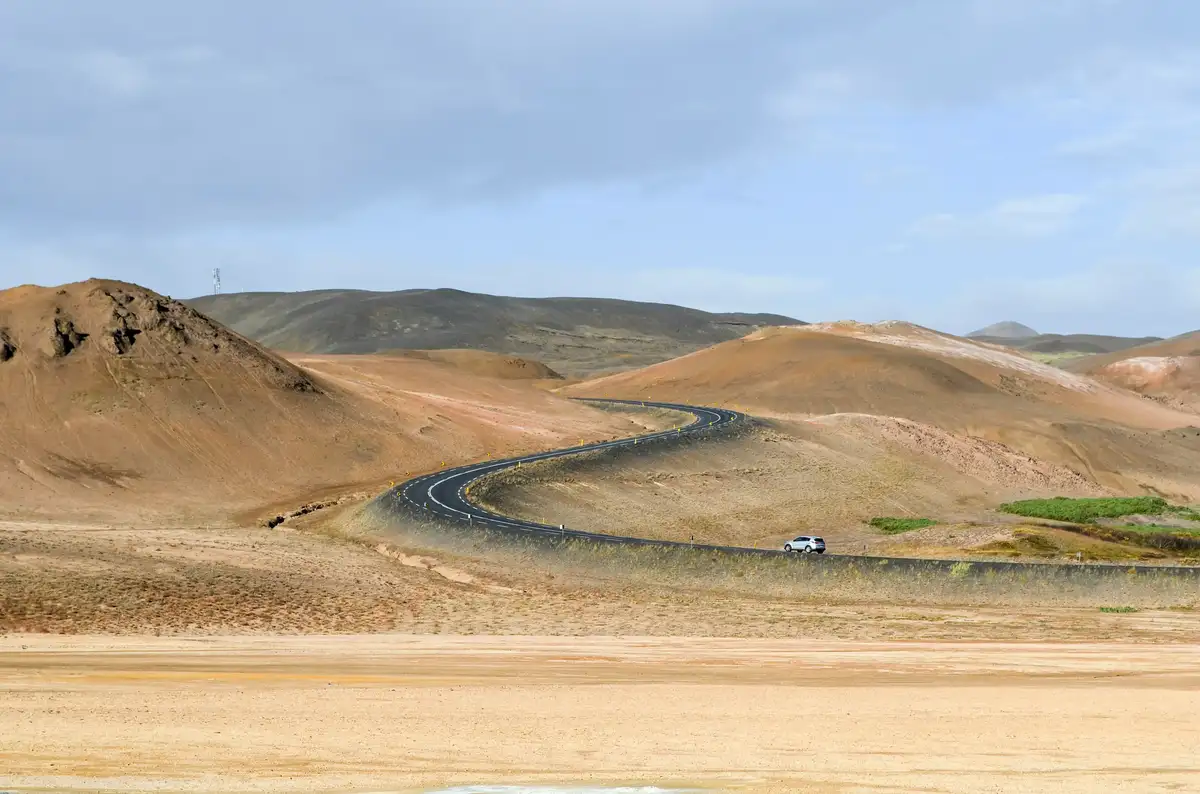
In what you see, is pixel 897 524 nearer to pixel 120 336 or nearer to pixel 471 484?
pixel 471 484

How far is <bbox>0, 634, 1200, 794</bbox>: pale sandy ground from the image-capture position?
20922mm

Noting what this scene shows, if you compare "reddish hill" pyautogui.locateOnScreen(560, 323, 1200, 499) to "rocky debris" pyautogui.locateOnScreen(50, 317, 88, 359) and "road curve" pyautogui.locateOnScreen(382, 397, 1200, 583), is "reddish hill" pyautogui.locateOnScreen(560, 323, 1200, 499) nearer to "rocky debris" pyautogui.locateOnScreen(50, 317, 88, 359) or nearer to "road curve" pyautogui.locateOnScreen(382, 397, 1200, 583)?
"road curve" pyautogui.locateOnScreen(382, 397, 1200, 583)

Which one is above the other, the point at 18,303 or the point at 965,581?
the point at 18,303

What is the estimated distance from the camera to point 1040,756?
22.3 metres

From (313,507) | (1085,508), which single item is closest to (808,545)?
(313,507)

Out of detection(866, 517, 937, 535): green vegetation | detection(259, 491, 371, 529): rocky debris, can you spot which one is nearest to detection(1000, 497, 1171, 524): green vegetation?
detection(866, 517, 937, 535): green vegetation

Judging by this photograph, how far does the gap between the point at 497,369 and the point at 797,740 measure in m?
177

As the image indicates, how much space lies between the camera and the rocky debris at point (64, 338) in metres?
95.9

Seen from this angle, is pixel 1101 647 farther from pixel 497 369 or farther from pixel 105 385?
pixel 497 369

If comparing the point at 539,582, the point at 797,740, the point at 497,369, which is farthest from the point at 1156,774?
the point at 497,369

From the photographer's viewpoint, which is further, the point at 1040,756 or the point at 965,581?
the point at 965,581

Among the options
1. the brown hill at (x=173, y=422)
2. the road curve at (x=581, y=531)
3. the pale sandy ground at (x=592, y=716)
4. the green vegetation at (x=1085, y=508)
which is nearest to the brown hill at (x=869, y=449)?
the green vegetation at (x=1085, y=508)

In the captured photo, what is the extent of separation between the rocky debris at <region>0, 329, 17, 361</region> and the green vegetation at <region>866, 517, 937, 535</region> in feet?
191

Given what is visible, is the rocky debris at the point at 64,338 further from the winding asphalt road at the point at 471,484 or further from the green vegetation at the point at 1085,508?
the green vegetation at the point at 1085,508
